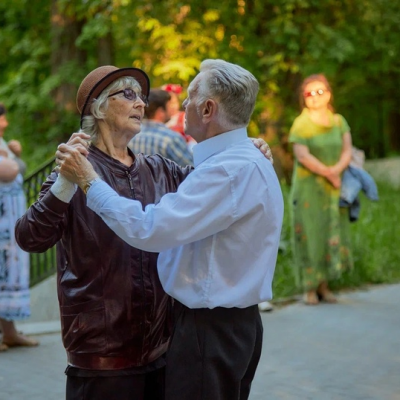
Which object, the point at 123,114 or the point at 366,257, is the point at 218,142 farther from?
the point at 366,257

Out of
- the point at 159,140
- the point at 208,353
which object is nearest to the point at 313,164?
the point at 159,140

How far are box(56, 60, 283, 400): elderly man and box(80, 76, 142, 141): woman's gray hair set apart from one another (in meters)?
0.34

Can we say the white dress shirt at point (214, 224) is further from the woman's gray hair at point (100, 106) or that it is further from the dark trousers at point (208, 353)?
the woman's gray hair at point (100, 106)

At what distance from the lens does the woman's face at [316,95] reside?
825cm

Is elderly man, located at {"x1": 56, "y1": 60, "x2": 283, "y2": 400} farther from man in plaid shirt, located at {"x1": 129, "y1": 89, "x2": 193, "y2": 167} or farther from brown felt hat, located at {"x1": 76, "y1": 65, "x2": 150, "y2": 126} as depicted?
man in plaid shirt, located at {"x1": 129, "y1": 89, "x2": 193, "y2": 167}

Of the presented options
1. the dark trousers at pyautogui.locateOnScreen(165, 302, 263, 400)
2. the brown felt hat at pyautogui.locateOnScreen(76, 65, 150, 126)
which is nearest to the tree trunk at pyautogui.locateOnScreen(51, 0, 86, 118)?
the brown felt hat at pyautogui.locateOnScreen(76, 65, 150, 126)

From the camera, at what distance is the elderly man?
3049 millimetres

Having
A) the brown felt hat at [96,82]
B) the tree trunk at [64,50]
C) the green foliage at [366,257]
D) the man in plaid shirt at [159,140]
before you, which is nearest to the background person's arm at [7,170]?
the man in plaid shirt at [159,140]

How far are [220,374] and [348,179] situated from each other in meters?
5.66

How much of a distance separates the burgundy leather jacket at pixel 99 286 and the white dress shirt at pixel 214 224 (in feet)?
0.52

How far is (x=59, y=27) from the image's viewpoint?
55.4 feet

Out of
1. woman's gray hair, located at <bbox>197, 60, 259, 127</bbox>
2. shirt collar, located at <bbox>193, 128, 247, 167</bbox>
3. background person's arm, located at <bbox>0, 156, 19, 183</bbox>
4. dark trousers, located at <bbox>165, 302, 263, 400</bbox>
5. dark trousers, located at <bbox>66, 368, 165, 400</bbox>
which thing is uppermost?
woman's gray hair, located at <bbox>197, 60, 259, 127</bbox>

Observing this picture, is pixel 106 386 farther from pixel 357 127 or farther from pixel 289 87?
pixel 357 127

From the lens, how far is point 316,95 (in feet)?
27.2
